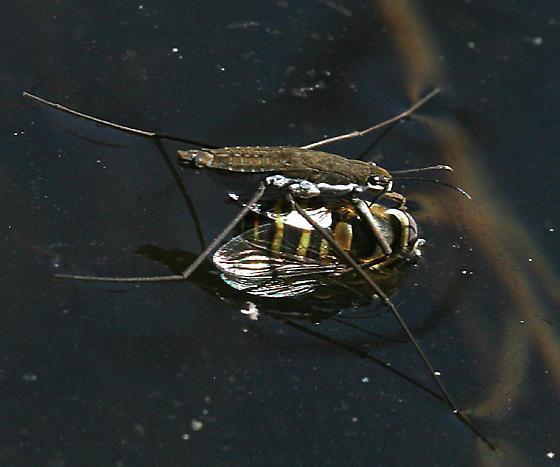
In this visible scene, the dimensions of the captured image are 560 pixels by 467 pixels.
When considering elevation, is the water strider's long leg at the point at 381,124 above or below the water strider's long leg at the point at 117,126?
above

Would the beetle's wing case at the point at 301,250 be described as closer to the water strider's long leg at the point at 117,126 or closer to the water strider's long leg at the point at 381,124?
the water strider's long leg at the point at 381,124

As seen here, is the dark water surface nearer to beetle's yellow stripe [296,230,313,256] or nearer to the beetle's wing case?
the beetle's wing case

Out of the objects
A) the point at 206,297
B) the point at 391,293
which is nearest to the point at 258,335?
the point at 206,297

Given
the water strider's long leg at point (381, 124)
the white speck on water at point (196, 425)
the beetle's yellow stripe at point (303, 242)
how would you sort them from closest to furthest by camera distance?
the white speck on water at point (196, 425) → the beetle's yellow stripe at point (303, 242) → the water strider's long leg at point (381, 124)

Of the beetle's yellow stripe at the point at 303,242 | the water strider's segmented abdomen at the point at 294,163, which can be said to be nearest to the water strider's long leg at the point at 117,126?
the water strider's segmented abdomen at the point at 294,163

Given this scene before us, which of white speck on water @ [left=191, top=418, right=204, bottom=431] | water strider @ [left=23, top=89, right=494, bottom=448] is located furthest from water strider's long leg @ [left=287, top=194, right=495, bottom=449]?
white speck on water @ [left=191, top=418, right=204, bottom=431]
